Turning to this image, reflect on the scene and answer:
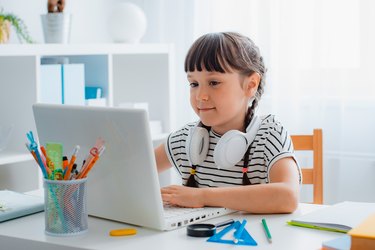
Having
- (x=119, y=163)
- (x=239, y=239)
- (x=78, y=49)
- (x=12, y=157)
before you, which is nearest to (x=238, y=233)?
(x=239, y=239)

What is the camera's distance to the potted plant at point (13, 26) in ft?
9.14

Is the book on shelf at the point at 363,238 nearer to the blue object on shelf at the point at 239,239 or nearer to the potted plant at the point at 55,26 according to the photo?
the blue object on shelf at the point at 239,239

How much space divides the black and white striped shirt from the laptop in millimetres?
235

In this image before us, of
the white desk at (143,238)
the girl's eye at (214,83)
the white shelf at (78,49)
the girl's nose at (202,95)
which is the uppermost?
the white shelf at (78,49)

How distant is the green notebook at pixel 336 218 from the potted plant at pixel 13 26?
1.66 metres

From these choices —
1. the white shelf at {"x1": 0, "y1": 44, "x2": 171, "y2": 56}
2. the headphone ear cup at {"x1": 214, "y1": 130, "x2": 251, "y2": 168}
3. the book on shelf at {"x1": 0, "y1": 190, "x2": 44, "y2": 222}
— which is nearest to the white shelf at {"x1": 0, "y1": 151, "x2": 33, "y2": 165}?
the white shelf at {"x1": 0, "y1": 44, "x2": 171, "y2": 56}

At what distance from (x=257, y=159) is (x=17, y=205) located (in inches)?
24.7

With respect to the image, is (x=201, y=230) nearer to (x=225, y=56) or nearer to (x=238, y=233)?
(x=238, y=233)

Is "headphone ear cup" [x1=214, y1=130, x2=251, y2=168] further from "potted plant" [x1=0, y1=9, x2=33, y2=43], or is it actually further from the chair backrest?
"potted plant" [x1=0, y1=9, x2=33, y2=43]

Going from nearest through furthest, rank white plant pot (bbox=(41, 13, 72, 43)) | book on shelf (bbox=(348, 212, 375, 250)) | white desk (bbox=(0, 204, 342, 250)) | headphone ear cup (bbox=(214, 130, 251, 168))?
book on shelf (bbox=(348, 212, 375, 250)), white desk (bbox=(0, 204, 342, 250)), headphone ear cup (bbox=(214, 130, 251, 168)), white plant pot (bbox=(41, 13, 72, 43))

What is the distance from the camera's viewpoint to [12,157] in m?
2.69

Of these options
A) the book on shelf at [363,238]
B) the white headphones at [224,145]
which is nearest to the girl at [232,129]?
the white headphones at [224,145]

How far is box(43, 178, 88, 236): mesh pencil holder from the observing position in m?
1.48

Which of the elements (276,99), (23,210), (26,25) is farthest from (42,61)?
(23,210)
